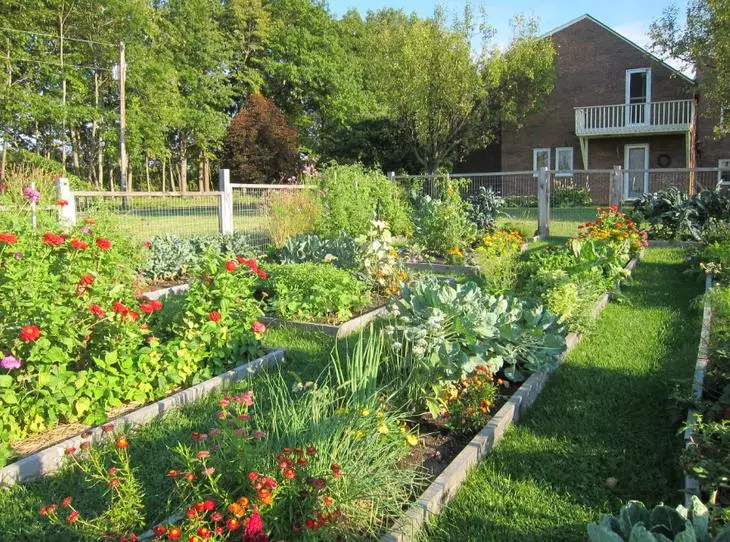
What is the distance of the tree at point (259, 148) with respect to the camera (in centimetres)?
3008

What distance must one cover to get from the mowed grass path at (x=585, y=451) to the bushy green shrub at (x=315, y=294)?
2409 mm

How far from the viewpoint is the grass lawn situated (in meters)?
2.67

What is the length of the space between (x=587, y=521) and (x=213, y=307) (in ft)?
9.94

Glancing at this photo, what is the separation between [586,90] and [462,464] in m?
27.4

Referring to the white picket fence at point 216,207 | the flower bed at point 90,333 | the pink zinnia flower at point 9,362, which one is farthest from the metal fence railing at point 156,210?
the pink zinnia flower at point 9,362

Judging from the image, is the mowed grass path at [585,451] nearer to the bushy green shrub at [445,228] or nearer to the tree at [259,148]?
the bushy green shrub at [445,228]

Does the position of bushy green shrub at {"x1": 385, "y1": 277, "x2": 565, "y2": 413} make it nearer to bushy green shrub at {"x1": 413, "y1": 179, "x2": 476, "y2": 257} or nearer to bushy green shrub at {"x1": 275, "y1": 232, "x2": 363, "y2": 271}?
bushy green shrub at {"x1": 275, "y1": 232, "x2": 363, "y2": 271}

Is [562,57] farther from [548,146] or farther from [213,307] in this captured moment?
[213,307]

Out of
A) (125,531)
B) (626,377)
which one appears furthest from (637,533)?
(626,377)

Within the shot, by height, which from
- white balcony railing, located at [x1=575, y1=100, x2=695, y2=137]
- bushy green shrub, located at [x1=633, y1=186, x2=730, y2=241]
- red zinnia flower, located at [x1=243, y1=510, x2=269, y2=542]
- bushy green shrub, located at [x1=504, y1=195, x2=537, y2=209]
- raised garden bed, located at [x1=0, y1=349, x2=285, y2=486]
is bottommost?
raised garden bed, located at [x1=0, y1=349, x2=285, y2=486]

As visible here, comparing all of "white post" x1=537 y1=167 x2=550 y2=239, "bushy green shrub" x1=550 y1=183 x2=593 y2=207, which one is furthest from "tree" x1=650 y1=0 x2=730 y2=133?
"white post" x1=537 y1=167 x2=550 y2=239

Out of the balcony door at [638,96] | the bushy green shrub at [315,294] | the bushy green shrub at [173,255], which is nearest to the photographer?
the bushy green shrub at [315,294]

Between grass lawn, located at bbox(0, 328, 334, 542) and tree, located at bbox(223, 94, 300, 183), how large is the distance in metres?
27.0

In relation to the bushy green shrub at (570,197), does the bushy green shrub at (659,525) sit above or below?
below
